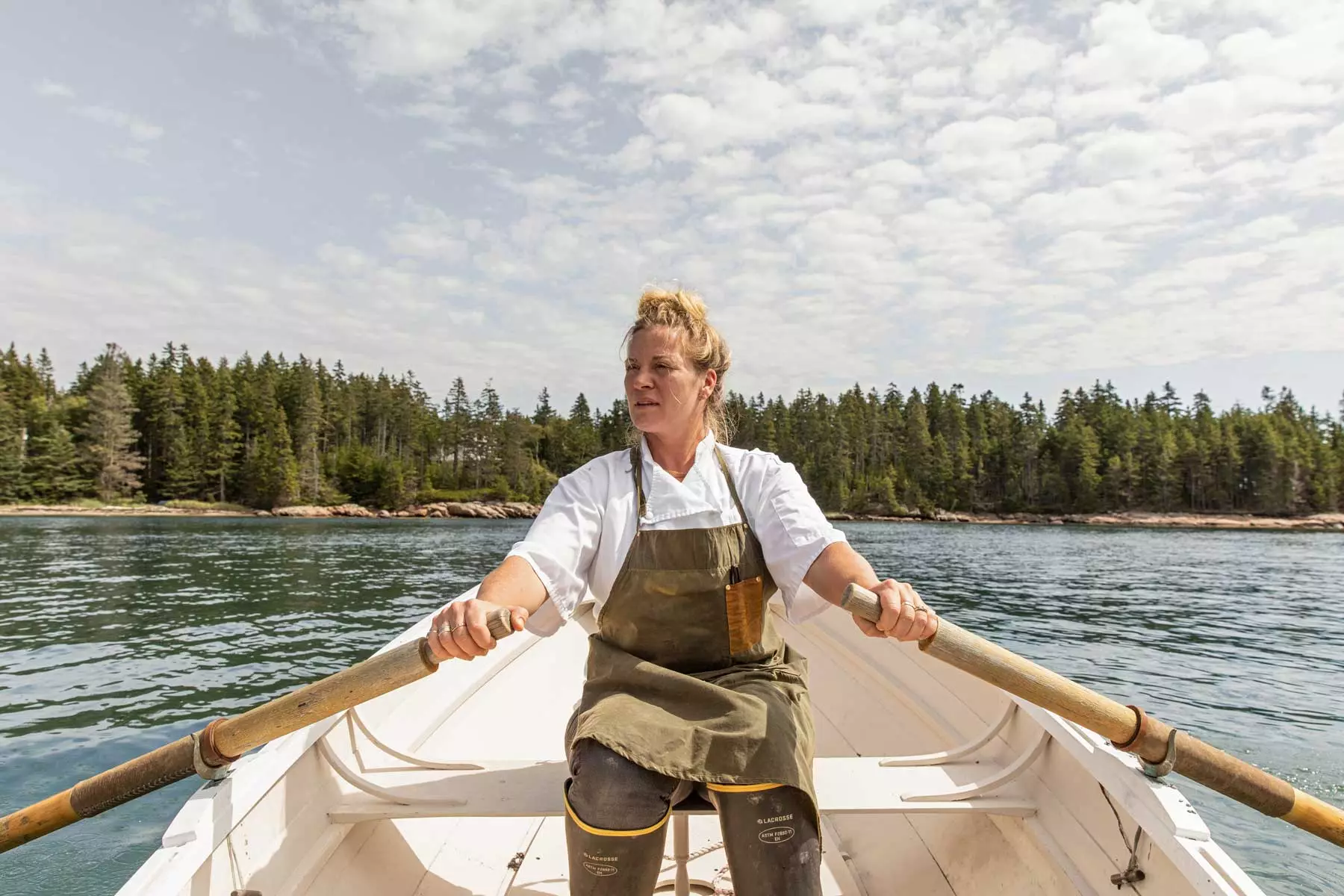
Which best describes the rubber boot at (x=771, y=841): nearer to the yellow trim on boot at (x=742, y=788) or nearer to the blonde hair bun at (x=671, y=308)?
the yellow trim on boot at (x=742, y=788)

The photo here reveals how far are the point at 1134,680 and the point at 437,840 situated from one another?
9257 millimetres

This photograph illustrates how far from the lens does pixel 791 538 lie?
86.0 inches

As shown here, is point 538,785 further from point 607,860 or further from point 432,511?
point 432,511

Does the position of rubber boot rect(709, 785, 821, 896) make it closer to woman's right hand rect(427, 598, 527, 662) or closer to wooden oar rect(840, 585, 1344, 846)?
wooden oar rect(840, 585, 1344, 846)

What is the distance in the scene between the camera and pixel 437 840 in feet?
9.57

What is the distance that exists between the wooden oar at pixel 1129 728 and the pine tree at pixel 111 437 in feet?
246

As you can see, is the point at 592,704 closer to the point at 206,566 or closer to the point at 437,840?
the point at 437,840

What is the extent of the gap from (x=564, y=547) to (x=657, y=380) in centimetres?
56

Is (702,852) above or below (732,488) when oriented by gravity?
below

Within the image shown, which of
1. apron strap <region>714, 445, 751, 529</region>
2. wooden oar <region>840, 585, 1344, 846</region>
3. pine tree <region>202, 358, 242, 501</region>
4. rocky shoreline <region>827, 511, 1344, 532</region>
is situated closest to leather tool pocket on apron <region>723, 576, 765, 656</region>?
apron strap <region>714, 445, 751, 529</region>

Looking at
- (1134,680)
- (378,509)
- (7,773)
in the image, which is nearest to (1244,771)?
(7,773)

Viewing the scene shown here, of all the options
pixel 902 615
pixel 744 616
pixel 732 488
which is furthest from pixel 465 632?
pixel 902 615

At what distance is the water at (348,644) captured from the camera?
477 centimetres

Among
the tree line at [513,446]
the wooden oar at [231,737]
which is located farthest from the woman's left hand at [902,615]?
the tree line at [513,446]
